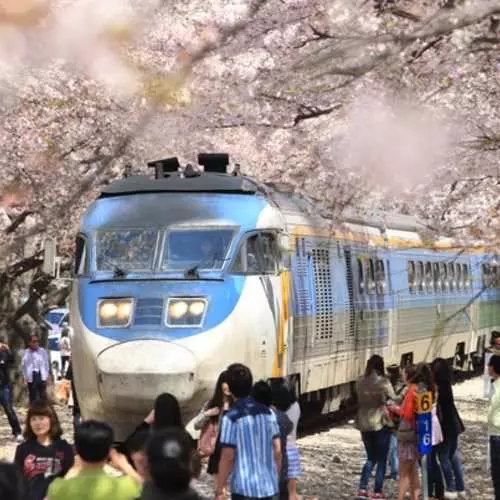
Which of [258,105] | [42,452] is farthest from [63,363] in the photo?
[42,452]

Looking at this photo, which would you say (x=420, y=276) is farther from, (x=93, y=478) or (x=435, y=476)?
(x=93, y=478)

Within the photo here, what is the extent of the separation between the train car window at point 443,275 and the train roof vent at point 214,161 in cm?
922

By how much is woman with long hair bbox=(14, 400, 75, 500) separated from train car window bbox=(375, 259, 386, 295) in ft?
45.8

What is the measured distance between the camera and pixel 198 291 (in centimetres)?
1554

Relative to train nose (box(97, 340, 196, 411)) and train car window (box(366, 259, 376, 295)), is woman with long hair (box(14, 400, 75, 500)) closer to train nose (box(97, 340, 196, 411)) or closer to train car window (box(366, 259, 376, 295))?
train nose (box(97, 340, 196, 411))

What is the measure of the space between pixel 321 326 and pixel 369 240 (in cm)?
324

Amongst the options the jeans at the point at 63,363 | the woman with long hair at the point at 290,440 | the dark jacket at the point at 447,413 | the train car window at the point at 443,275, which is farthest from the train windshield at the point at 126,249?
the jeans at the point at 63,363

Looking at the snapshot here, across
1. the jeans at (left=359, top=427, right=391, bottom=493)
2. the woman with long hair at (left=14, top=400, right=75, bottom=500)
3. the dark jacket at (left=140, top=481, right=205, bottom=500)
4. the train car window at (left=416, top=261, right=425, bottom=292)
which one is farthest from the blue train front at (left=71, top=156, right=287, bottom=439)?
the dark jacket at (left=140, top=481, right=205, bottom=500)

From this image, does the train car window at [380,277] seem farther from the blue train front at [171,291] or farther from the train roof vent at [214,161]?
the blue train front at [171,291]

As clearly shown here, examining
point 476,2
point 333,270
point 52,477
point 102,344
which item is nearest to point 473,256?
point 333,270

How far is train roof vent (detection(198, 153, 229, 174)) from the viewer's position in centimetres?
1803

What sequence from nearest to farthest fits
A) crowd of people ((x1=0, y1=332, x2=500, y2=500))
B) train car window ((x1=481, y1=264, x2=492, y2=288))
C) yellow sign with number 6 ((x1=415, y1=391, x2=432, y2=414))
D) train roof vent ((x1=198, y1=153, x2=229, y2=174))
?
crowd of people ((x1=0, y1=332, x2=500, y2=500)) < yellow sign with number 6 ((x1=415, y1=391, x2=432, y2=414)) < train roof vent ((x1=198, y1=153, x2=229, y2=174)) < train car window ((x1=481, y1=264, x2=492, y2=288))

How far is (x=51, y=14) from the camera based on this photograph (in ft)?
68.0

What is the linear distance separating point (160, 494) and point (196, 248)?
10.3 m
